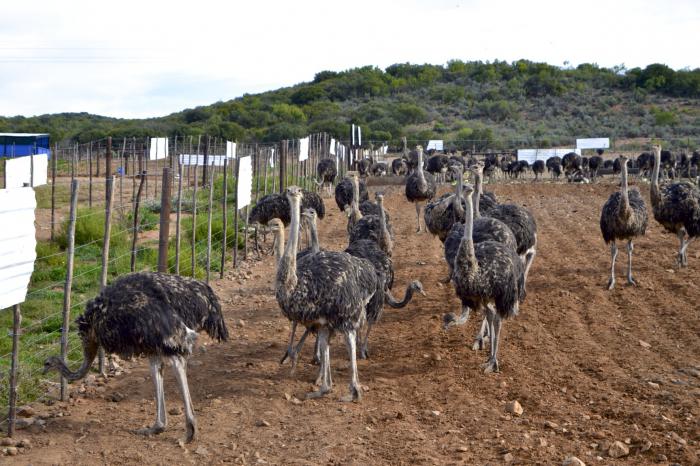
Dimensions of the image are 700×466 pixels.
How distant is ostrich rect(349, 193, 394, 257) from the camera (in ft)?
30.8

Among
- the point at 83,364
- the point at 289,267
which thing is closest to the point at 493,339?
the point at 289,267

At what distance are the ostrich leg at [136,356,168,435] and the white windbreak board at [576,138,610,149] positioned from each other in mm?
34916

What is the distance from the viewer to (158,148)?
23.8 m

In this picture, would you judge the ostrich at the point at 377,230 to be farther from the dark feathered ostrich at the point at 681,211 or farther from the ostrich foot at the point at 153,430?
the dark feathered ostrich at the point at 681,211

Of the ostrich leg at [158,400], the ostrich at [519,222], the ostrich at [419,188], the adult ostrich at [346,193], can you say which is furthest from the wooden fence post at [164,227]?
the ostrich at [419,188]

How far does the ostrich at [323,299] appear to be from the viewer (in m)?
6.30

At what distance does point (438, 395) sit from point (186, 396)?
2.09 m

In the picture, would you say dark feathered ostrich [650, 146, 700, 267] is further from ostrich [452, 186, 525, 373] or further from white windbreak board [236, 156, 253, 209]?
white windbreak board [236, 156, 253, 209]

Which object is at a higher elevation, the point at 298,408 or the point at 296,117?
the point at 296,117

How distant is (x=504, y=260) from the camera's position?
739 centimetres

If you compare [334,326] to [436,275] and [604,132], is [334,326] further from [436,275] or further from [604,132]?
[604,132]

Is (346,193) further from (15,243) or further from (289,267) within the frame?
(15,243)

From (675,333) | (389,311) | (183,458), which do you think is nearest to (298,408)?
(183,458)

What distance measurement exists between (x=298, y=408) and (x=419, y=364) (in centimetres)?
151
